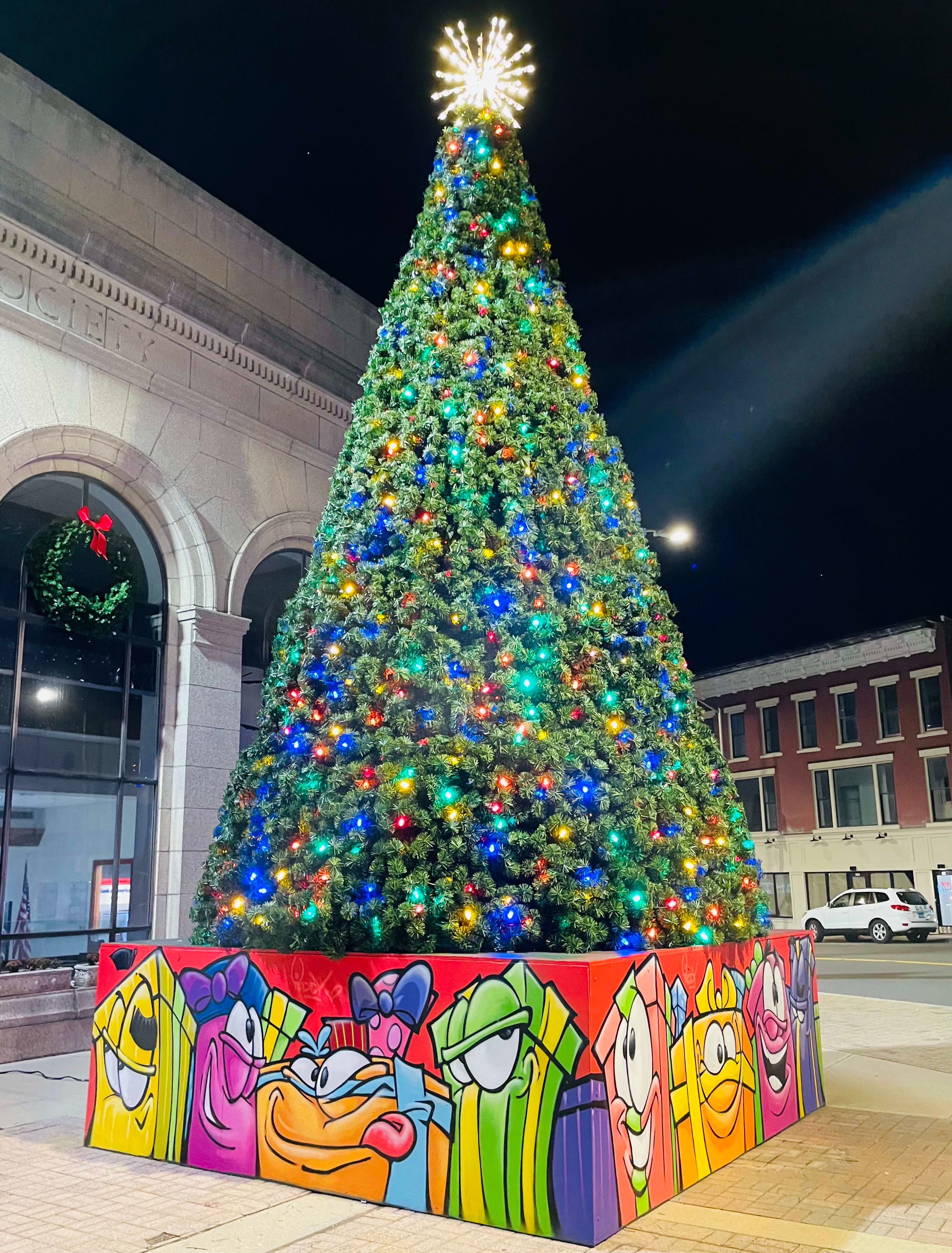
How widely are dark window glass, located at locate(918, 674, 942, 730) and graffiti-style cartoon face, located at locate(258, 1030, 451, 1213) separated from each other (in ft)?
107

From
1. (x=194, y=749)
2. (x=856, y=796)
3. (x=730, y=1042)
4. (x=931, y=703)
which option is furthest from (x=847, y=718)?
(x=730, y=1042)

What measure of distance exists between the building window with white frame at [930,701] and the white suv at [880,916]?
751cm

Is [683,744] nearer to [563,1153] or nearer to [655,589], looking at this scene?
[655,589]

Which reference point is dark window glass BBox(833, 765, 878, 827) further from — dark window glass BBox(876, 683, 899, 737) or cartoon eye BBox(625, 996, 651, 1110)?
cartoon eye BBox(625, 996, 651, 1110)

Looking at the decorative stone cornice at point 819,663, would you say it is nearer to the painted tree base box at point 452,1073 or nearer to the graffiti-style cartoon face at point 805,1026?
the graffiti-style cartoon face at point 805,1026

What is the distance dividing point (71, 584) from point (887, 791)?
104ft

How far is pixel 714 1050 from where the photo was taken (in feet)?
20.1

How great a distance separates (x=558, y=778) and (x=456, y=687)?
0.80 meters

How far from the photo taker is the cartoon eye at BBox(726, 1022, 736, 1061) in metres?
6.30

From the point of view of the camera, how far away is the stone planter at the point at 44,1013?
9.30 m

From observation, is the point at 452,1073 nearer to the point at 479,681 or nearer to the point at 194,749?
the point at 479,681

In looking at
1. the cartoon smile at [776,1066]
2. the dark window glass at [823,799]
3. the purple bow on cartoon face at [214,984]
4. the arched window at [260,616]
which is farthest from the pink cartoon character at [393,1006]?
the dark window glass at [823,799]

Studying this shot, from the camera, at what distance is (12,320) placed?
10125 mm

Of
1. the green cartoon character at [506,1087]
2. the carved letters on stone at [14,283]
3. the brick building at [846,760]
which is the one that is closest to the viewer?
the green cartoon character at [506,1087]
